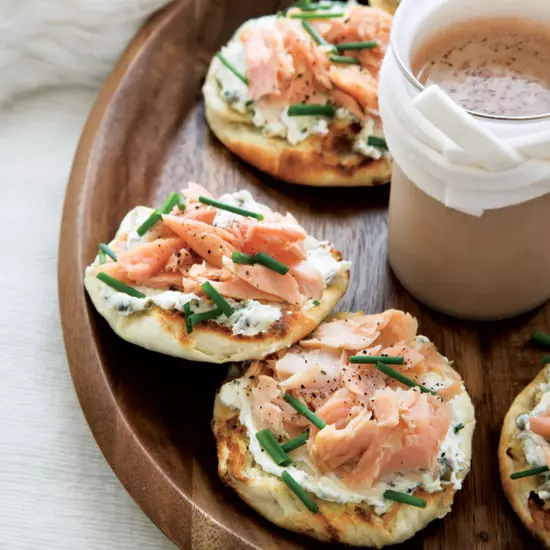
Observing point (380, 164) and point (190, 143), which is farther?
point (190, 143)

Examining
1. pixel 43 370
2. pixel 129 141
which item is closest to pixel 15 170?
pixel 129 141

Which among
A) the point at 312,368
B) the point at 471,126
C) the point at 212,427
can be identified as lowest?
the point at 212,427

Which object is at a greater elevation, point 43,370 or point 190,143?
point 190,143

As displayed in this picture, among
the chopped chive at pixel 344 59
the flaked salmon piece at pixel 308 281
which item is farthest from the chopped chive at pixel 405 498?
the chopped chive at pixel 344 59

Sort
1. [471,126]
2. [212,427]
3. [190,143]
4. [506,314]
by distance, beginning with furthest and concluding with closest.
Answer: [190,143] < [506,314] < [212,427] < [471,126]

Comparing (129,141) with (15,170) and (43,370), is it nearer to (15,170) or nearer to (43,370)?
(15,170)

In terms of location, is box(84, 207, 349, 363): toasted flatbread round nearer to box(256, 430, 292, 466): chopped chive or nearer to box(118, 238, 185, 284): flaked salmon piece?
box(118, 238, 185, 284): flaked salmon piece

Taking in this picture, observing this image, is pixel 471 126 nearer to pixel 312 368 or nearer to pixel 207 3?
pixel 312 368

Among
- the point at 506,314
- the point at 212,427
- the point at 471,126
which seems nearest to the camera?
the point at 471,126
